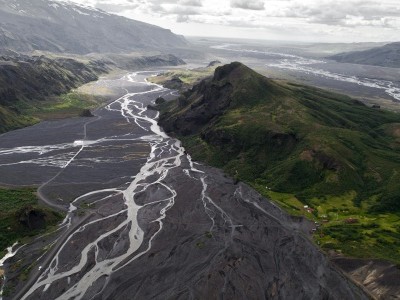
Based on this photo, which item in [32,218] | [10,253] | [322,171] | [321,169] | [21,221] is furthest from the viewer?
[321,169]

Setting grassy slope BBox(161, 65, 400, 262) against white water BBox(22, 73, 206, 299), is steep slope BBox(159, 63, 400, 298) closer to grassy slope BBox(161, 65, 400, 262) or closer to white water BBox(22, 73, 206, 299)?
grassy slope BBox(161, 65, 400, 262)

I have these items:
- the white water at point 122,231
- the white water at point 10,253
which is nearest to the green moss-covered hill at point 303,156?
the white water at point 122,231

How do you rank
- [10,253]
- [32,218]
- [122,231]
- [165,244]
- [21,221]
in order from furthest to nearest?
[122,231] → [32,218] → [21,221] → [165,244] → [10,253]

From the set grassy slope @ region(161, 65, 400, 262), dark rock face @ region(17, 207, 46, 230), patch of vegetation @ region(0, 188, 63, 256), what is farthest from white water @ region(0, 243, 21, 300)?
grassy slope @ region(161, 65, 400, 262)

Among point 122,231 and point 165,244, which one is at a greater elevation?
point 165,244

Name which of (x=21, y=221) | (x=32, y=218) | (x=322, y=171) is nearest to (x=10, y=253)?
(x=21, y=221)

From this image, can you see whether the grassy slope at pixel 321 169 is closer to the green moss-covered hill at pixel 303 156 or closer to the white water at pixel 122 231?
the green moss-covered hill at pixel 303 156

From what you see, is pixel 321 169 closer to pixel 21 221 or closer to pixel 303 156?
pixel 303 156
